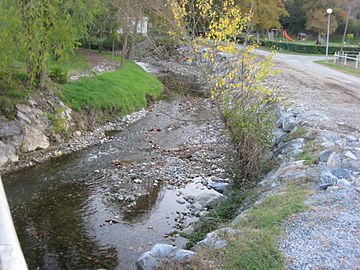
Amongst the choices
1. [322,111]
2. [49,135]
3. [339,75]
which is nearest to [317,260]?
[322,111]

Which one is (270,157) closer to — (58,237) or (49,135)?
(58,237)

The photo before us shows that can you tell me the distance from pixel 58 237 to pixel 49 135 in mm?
6626

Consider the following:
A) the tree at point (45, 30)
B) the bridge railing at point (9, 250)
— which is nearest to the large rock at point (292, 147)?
the bridge railing at point (9, 250)

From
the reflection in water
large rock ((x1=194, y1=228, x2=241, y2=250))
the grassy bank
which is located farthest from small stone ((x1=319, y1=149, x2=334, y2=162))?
the reflection in water

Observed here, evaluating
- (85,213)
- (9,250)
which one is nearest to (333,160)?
(85,213)

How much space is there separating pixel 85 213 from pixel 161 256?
3.53 meters

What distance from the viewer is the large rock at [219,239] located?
6.23 metres

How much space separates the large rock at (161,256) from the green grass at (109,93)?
434 inches

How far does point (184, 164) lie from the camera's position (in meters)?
12.9

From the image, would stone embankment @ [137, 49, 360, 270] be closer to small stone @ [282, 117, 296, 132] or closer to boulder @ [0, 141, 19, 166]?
small stone @ [282, 117, 296, 132]

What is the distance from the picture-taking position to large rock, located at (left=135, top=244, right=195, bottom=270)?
623 centimetres

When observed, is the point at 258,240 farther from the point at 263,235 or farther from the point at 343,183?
the point at 343,183

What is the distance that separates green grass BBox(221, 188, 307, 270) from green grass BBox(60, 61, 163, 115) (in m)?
11.1

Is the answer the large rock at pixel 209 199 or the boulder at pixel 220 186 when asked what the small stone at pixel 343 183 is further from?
the boulder at pixel 220 186
